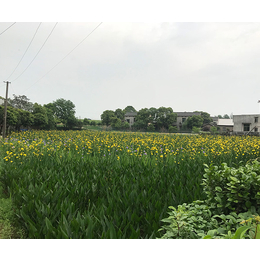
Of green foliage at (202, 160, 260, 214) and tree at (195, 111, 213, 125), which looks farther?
tree at (195, 111, 213, 125)

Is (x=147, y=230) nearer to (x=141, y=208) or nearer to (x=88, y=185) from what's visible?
(x=141, y=208)

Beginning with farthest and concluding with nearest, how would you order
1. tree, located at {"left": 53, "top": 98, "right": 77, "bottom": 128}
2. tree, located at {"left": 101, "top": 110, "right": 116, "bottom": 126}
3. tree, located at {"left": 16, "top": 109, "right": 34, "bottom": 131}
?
tree, located at {"left": 101, "top": 110, "right": 116, "bottom": 126} → tree, located at {"left": 16, "top": 109, "right": 34, "bottom": 131} → tree, located at {"left": 53, "top": 98, "right": 77, "bottom": 128}

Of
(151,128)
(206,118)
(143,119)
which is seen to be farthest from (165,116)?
(206,118)

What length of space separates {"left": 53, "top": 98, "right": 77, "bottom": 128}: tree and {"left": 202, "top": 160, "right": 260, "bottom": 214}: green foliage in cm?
1340

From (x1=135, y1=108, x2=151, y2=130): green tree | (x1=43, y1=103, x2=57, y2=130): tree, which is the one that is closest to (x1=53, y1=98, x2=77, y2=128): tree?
(x1=43, y1=103, x2=57, y2=130): tree

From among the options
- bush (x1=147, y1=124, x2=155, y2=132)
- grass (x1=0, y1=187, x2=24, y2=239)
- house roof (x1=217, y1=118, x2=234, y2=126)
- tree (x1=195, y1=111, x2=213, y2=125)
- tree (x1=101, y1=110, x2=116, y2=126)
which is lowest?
grass (x1=0, y1=187, x2=24, y2=239)

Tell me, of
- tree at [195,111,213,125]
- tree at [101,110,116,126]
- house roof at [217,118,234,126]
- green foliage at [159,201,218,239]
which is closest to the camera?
green foliage at [159,201,218,239]

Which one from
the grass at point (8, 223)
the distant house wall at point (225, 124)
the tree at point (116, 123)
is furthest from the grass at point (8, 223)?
the distant house wall at point (225, 124)

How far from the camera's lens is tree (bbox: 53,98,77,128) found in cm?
1433

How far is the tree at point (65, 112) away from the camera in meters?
14.3

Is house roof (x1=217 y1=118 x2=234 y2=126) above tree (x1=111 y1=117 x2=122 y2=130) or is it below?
above

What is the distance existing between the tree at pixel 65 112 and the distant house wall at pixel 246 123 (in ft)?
78.9

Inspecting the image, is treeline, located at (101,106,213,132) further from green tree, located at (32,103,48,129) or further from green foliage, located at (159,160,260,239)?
green foliage, located at (159,160,260,239)

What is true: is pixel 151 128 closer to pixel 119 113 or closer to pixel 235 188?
pixel 119 113
